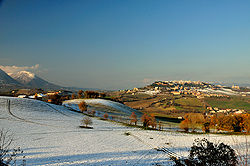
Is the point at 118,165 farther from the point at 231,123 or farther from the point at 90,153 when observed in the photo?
the point at 231,123

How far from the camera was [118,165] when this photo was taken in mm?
23922

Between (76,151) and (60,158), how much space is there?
4522 millimetres

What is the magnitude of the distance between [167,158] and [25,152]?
847 inches

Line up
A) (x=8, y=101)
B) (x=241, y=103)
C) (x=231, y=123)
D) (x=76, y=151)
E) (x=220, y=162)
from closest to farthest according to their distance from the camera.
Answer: (x=220, y=162), (x=76, y=151), (x=231, y=123), (x=8, y=101), (x=241, y=103)

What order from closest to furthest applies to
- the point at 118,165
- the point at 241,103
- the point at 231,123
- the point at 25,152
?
the point at 118,165, the point at 25,152, the point at 231,123, the point at 241,103

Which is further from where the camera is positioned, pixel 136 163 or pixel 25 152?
pixel 25 152

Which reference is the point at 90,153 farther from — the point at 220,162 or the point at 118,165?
the point at 220,162

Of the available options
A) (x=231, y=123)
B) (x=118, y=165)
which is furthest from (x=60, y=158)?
(x=231, y=123)

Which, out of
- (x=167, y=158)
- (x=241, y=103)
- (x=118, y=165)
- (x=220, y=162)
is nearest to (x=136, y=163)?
(x=118, y=165)

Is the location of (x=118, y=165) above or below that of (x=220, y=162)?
below

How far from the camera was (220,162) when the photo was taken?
50.6ft

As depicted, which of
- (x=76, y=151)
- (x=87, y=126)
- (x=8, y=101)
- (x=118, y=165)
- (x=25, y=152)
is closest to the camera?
(x=118, y=165)

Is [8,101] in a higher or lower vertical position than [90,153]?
higher

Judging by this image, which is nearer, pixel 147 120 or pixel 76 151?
pixel 76 151
